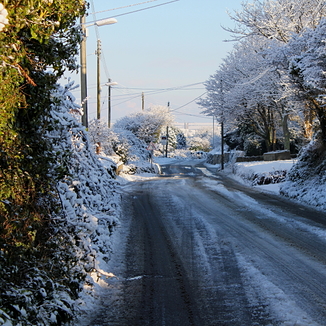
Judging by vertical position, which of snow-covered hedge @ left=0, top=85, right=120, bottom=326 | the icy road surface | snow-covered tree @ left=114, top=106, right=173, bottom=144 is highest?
snow-covered tree @ left=114, top=106, right=173, bottom=144

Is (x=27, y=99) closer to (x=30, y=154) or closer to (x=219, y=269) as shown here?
(x=30, y=154)

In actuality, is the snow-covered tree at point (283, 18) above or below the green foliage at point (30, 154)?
above

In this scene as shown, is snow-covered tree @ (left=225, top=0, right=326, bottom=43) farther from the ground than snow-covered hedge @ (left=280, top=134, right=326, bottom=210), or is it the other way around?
snow-covered tree @ (left=225, top=0, right=326, bottom=43)

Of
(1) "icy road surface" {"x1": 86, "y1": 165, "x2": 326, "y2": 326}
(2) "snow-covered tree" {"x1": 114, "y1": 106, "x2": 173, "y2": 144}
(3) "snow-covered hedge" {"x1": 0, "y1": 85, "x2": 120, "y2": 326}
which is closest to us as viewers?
(3) "snow-covered hedge" {"x1": 0, "y1": 85, "x2": 120, "y2": 326}

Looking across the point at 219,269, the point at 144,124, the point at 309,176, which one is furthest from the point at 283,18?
the point at 144,124

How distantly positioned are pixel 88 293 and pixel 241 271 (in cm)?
259

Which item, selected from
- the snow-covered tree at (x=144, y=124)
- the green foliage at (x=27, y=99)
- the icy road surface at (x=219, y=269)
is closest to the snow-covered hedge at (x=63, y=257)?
the green foliage at (x=27, y=99)

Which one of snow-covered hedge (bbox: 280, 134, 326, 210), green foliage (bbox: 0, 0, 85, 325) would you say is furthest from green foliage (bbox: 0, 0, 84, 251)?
snow-covered hedge (bbox: 280, 134, 326, 210)

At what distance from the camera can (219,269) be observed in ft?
23.5

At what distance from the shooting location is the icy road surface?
525 cm

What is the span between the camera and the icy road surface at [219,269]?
525cm

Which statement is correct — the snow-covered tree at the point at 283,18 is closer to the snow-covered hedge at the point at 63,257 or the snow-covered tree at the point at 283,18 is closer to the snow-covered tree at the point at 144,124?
the snow-covered hedge at the point at 63,257

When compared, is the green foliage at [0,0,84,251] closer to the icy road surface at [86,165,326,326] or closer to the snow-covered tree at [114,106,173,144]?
the icy road surface at [86,165,326,326]

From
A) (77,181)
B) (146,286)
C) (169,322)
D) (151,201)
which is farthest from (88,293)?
(151,201)
